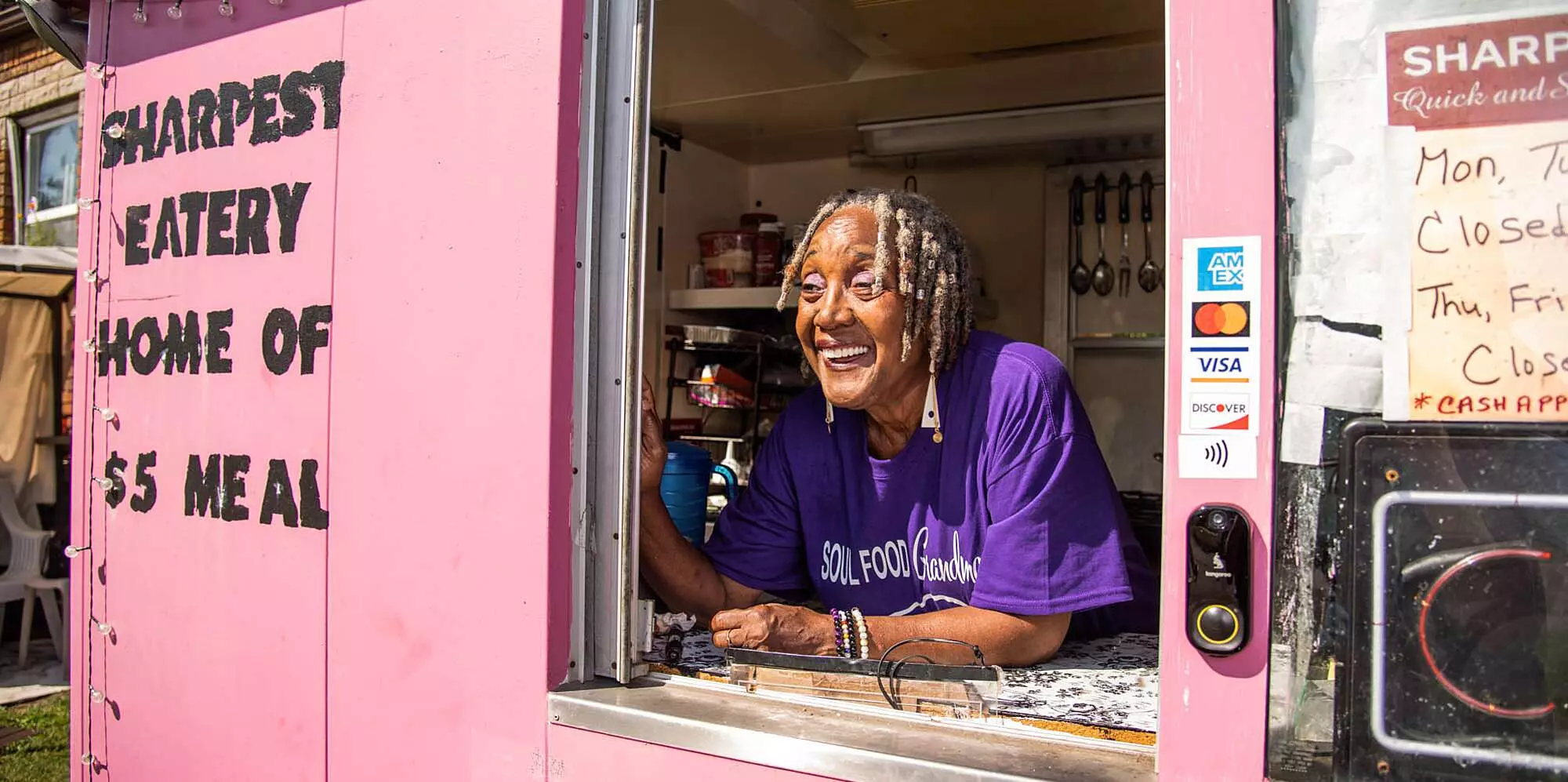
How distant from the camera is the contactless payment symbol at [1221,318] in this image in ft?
4.15

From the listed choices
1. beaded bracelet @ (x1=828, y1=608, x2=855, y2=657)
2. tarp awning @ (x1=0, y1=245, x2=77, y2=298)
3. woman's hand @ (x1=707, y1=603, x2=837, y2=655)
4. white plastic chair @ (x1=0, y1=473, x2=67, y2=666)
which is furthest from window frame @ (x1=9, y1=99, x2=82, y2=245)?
beaded bracelet @ (x1=828, y1=608, x2=855, y2=657)

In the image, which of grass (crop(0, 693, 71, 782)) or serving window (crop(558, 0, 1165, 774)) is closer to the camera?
serving window (crop(558, 0, 1165, 774))

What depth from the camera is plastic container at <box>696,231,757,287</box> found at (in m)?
4.40

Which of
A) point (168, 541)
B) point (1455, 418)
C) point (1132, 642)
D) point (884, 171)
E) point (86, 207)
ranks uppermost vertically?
point (884, 171)

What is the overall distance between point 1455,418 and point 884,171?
12.2 ft

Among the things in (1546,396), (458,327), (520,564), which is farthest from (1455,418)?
(458,327)

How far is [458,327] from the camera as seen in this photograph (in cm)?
188

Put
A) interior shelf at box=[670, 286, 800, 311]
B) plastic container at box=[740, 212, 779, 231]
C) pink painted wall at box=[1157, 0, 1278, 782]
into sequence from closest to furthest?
pink painted wall at box=[1157, 0, 1278, 782]
interior shelf at box=[670, 286, 800, 311]
plastic container at box=[740, 212, 779, 231]

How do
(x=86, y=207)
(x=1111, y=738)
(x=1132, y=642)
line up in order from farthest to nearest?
(x=86, y=207)
(x=1132, y=642)
(x=1111, y=738)

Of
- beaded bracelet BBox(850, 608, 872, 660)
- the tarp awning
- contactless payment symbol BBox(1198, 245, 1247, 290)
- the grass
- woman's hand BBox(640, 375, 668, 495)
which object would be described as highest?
the tarp awning

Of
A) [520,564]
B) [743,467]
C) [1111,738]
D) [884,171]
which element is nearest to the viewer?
[1111,738]

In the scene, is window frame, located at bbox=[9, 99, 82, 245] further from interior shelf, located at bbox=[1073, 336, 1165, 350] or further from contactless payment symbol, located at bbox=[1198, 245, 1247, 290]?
contactless payment symbol, located at bbox=[1198, 245, 1247, 290]

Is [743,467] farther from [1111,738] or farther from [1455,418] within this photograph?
[1455,418]

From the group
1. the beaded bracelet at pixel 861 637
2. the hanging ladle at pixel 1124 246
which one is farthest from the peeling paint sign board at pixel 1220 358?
the hanging ladle at pixel 1124 246
